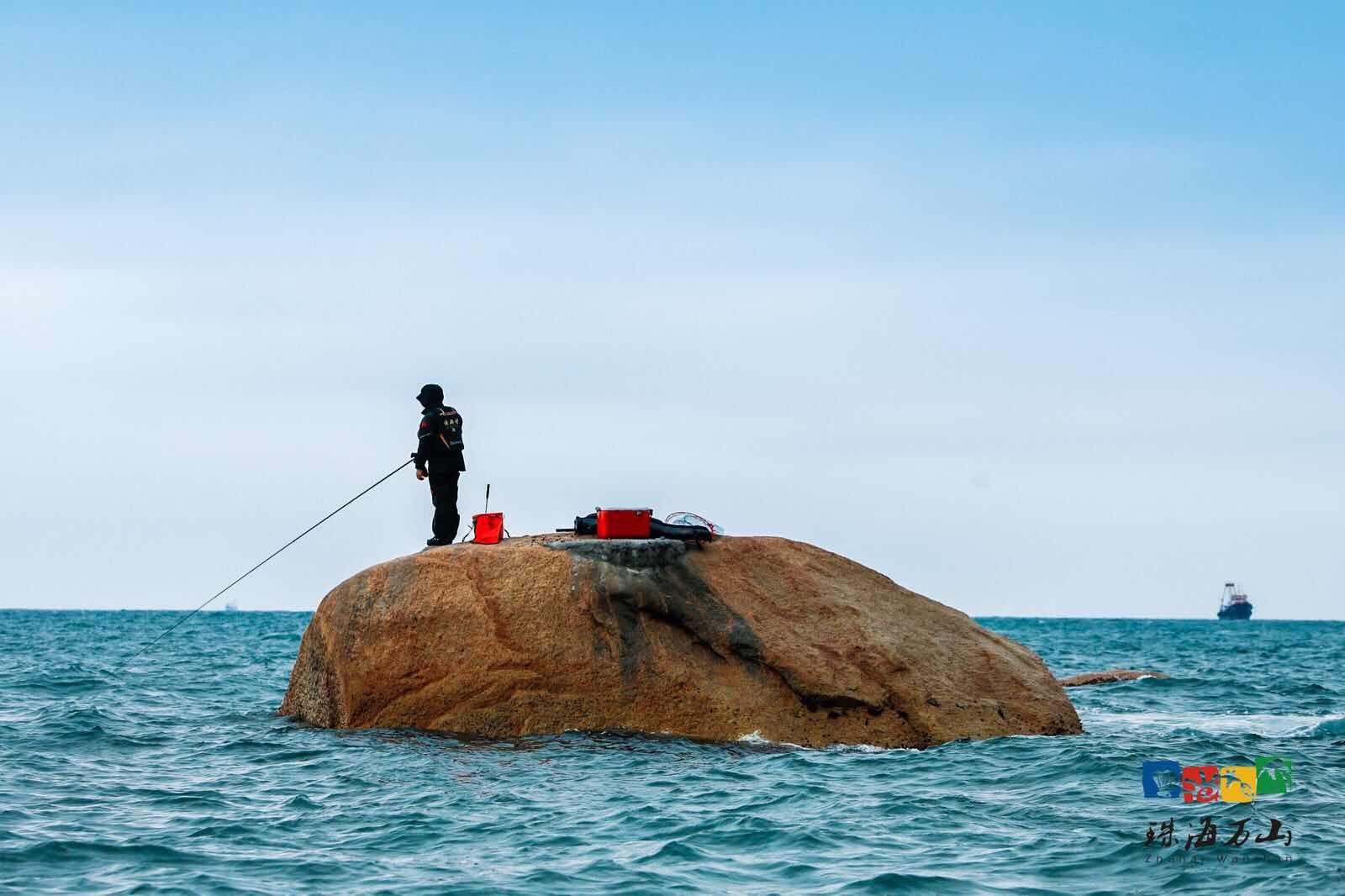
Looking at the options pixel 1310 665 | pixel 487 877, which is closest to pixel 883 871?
pixel 487 877

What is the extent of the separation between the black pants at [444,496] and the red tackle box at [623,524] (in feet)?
6.38

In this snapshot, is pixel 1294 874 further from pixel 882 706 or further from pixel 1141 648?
pixel 1141 648

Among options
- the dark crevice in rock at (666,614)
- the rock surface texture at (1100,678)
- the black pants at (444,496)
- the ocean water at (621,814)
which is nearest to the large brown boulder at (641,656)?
the dark crevice in rock at (666,614)

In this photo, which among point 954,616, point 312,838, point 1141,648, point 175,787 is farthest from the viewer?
point 1141,648

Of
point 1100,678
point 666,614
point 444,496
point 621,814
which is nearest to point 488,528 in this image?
point 444,496

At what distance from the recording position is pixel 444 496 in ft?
49.0

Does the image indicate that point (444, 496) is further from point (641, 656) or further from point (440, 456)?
point (641, 656)

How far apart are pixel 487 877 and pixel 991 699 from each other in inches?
274

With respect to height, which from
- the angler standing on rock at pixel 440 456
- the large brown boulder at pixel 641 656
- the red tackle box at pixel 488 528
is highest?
the angler standing on rock at pixel 440 456

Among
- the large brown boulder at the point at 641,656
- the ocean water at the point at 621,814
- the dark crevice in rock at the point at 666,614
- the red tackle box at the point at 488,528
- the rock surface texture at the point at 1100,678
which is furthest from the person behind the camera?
the rock surface texture at the point at 1100,678

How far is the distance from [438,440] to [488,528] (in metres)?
1.18

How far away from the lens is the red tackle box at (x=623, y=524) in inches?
551

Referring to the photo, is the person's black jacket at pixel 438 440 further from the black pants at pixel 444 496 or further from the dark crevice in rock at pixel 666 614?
the dark crevice in rock at pixel 666 614

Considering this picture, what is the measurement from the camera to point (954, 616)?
1447cm
